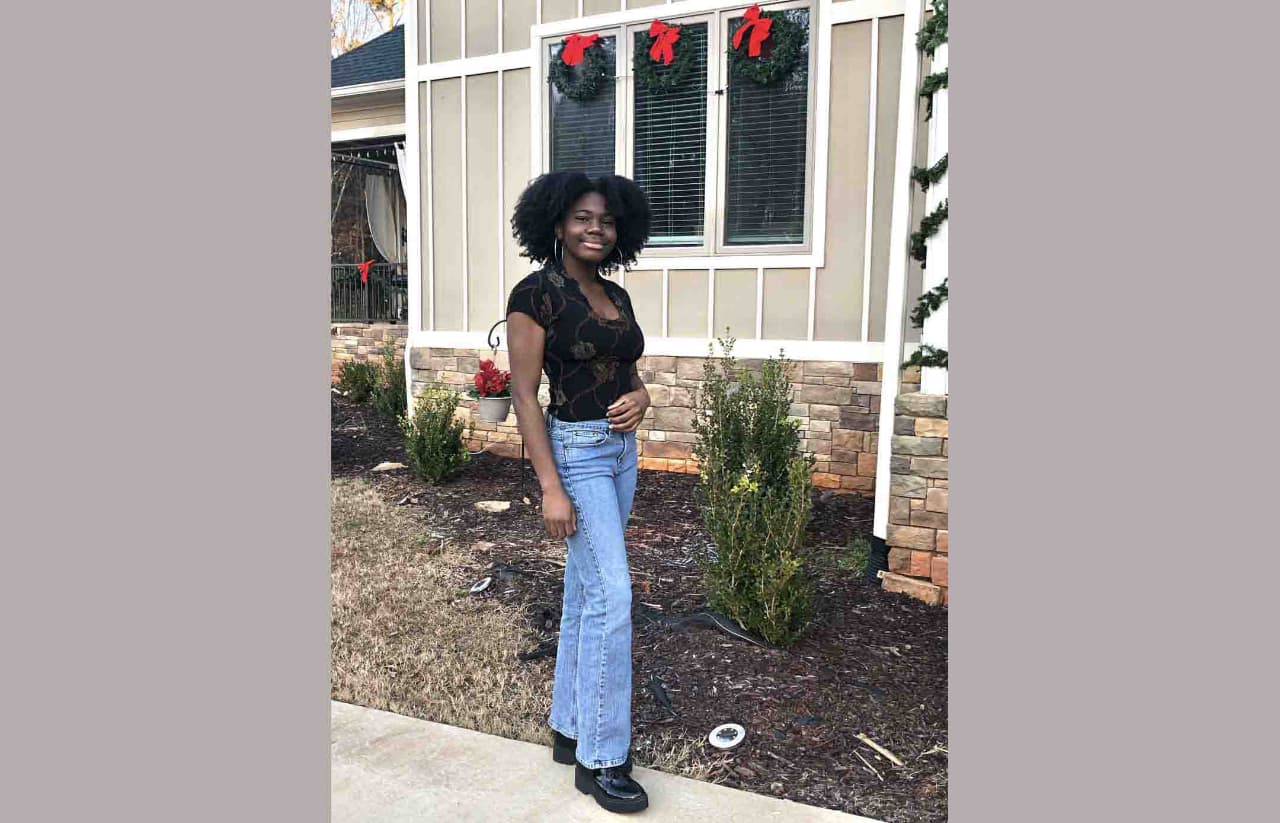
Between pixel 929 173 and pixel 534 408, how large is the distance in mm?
2345

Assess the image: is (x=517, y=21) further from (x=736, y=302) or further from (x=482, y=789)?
(x=482, y=789)

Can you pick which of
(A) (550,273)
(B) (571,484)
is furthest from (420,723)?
(A) (550,273)

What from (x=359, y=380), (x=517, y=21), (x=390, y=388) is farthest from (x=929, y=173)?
(x=359, y=380)

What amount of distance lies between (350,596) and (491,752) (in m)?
1.88

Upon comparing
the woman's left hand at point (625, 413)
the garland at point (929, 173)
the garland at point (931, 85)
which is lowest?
the woman's left hand at point (625, 413)

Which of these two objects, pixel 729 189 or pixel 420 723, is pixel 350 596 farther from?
pixel 729 189

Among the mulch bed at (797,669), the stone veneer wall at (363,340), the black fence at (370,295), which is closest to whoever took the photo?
the mulch bed at (797,669)

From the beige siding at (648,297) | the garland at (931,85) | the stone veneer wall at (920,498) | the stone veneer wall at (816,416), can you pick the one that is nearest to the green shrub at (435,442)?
the stone veneer wall at (816,416)

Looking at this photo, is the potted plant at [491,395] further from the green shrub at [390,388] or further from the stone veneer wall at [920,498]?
the stone veneer wall at [920,498]

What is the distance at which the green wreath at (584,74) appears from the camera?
6297 millimetres

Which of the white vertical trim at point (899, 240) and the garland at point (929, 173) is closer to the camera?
the garland at point (929, 173)

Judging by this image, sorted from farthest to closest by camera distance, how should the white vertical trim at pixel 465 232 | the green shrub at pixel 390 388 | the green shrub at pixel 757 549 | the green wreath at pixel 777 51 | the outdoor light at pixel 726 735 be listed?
the green shrub at pixel 390 388 < the white vertical trim at pixel 465 232 < the green wreath at pixel 777 51 < the green shrub at pixel 757 549 < the outdoor light at pixel 726 735

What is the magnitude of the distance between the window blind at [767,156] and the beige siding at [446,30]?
239 centimetres

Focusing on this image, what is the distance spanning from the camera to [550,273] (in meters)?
2.34
